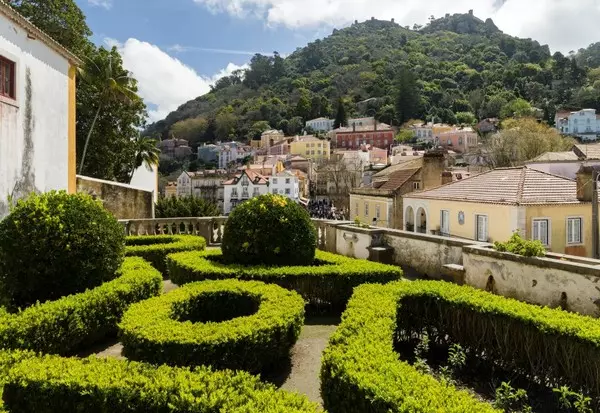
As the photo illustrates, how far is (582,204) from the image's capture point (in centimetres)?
1752

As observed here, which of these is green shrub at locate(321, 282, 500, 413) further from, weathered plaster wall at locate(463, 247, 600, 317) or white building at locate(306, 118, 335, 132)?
white building at locate(306, 118, 335, 132)

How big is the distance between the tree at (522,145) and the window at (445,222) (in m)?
26.6

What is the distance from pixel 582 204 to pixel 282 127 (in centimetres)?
13989

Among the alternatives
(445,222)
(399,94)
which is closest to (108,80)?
(445,222)

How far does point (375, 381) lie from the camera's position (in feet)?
12.3

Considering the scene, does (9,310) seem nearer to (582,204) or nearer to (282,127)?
(582,204)

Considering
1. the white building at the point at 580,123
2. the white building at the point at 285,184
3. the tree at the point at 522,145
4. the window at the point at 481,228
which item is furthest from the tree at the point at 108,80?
the white building at the point at 580,123

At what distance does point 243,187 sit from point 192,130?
89.2 m

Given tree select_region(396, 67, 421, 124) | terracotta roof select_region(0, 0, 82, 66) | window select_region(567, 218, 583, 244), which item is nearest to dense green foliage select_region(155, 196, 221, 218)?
terracotta roof select_region(0, 0, 82, 66)

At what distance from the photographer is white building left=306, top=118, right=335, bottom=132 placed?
5866 inches

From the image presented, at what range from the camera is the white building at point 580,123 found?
114650mm

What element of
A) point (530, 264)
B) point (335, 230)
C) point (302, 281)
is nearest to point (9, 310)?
point (302, 281)

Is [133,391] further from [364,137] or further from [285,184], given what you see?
[364,137]

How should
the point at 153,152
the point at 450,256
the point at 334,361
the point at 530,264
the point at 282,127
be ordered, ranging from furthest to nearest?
the point at 282,127 → the point at 153,152 → the point at 450,256 → the point at 530,264 → the point at 334,361
